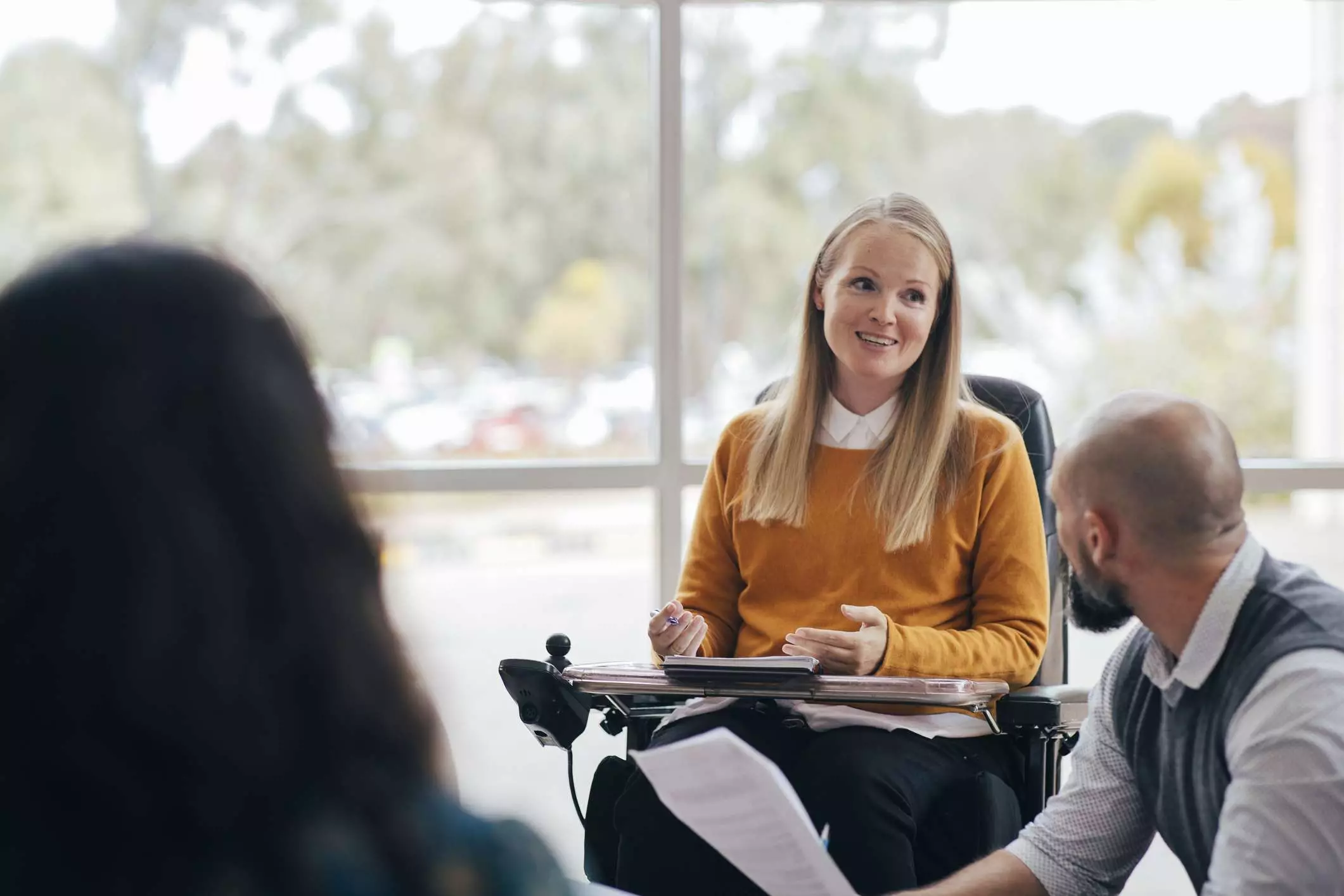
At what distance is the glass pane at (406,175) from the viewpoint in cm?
319

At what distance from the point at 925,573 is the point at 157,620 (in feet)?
4.92

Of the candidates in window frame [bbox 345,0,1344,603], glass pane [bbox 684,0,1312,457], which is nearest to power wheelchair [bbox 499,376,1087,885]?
window frame [bbox 345,0,1344,603]

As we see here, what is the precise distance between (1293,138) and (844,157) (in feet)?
3.84

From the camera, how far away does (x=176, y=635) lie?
2.17ft

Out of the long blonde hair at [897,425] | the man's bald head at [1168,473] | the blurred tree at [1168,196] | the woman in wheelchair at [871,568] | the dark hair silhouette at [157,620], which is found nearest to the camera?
the dark hair silhouette at [157,620]

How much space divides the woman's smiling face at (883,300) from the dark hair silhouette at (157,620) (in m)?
1.53

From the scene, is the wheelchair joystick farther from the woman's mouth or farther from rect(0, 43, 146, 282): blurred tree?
rect(0, 43, 146, 282): blurred tree

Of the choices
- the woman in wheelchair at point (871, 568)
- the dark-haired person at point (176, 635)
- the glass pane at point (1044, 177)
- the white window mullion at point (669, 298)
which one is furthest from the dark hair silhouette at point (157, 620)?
the glass pane at point (1044, 177)

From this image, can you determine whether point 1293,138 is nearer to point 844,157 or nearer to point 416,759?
point 844,157

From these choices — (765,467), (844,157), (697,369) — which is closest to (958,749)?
(765,467)

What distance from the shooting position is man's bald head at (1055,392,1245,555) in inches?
52.9

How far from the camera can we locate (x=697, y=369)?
3.40 m

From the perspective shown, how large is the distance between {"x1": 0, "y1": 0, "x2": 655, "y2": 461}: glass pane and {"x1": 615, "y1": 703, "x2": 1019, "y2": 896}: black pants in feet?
4.53

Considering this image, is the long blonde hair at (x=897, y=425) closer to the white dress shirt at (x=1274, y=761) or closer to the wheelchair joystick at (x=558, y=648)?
the wheelchair joystick at (x=558, y=648)
